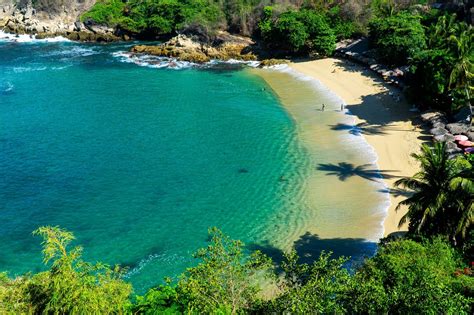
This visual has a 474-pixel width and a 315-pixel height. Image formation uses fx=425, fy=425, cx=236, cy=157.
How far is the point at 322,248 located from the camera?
32562 mm

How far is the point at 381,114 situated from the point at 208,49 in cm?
4334

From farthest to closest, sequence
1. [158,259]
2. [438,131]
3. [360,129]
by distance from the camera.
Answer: [360,129]
[438,131]
[158,259]

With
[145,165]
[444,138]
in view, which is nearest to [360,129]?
[444,138]

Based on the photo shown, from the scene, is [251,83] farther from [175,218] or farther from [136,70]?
[175,218]

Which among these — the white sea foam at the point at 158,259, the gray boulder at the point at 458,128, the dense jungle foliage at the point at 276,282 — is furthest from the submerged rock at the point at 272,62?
the dense jungle foliage at the point at 276,282

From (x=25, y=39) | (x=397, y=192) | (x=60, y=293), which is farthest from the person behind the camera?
(x=25, y=39)

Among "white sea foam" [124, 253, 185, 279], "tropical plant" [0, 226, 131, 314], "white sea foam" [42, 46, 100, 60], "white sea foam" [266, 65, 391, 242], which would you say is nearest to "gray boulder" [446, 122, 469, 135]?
"white sea foam" [266, 65, 391, 242]

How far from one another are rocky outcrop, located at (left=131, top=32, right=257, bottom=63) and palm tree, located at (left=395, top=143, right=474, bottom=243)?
193 ft

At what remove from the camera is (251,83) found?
2741 inches

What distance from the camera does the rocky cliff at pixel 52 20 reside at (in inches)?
4214

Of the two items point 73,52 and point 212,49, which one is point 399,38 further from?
point 73,52

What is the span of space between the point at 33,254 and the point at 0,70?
62379mm

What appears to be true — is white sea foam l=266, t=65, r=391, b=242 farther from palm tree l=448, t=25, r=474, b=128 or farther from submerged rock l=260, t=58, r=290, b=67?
palm tree l=448, t=25, r=474, b=128

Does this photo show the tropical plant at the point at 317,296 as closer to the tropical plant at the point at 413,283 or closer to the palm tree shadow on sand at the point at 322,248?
the tropical plant at the point at 413,283
